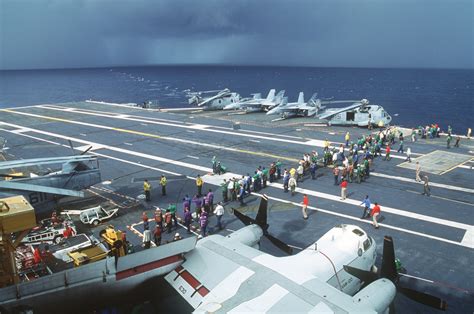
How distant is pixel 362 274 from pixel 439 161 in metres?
31.6

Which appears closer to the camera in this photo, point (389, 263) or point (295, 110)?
point (389, 263)

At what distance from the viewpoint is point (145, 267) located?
1309 cm

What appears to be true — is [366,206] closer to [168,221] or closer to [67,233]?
[168,221]

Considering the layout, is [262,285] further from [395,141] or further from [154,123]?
[154,123]

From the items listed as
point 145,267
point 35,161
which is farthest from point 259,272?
point 35,161

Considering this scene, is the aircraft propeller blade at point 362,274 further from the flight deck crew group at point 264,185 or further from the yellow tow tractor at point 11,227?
the yellow tow tractor at point 11,227

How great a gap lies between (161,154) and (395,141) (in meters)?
30.7

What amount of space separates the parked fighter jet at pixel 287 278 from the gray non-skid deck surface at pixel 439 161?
2519cm

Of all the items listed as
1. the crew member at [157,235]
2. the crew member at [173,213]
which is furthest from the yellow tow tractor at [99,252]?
the crew member at [173,213]

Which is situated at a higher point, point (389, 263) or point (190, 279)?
point (389, 263)

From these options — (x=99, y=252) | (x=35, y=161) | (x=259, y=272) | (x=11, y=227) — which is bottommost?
(x=99, y=252)

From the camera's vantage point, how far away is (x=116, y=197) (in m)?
30.5

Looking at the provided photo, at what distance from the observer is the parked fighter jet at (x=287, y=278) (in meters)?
10.9

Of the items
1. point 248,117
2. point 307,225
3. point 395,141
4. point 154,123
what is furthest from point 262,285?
point 248,117
